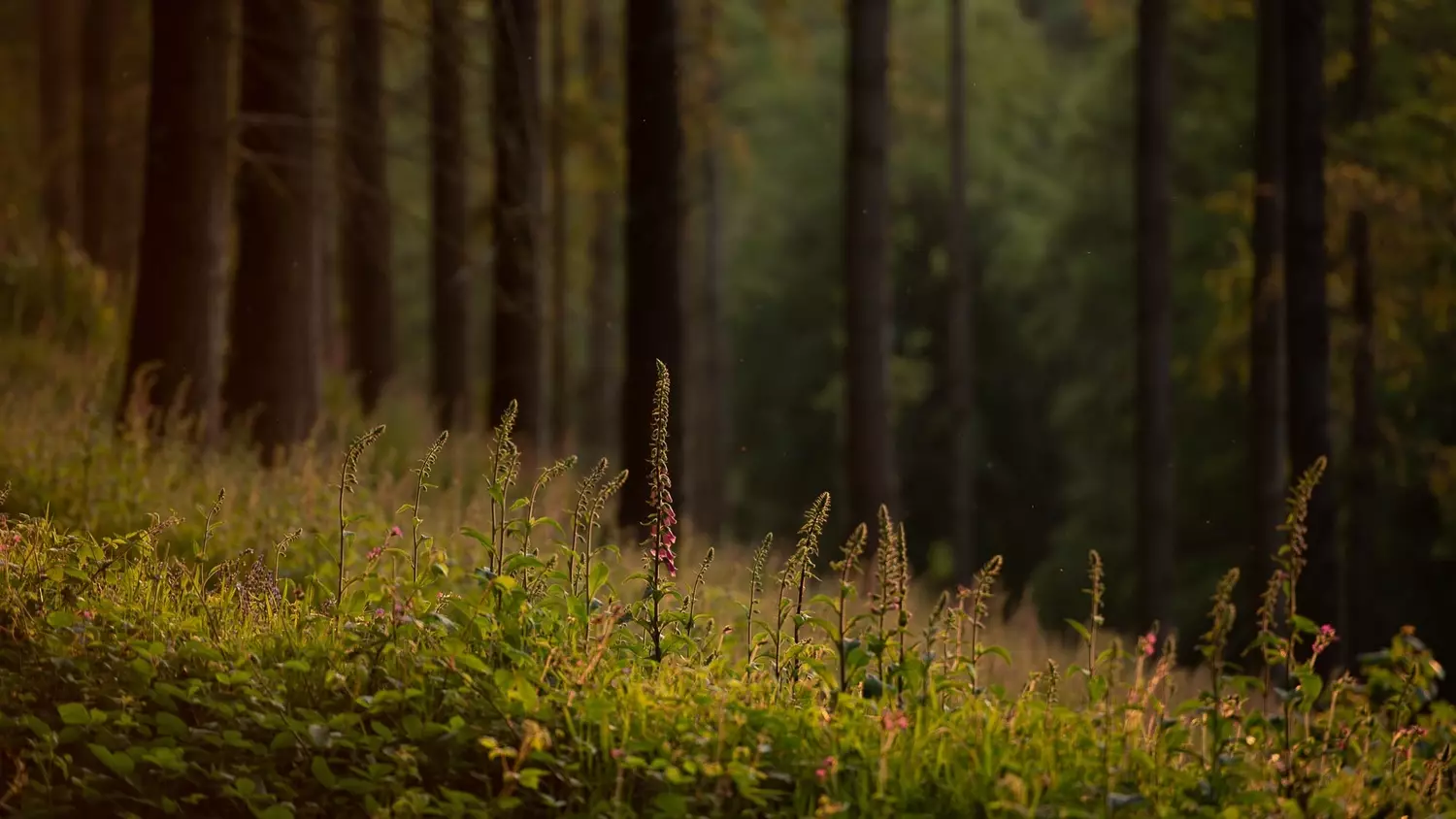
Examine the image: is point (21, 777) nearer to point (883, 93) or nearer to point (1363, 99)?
point (883, 93)

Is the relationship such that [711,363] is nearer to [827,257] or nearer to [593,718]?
[827,257]

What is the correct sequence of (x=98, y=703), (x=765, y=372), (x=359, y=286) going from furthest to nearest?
(x=765, y=372), (x=359, y=286), (x=98, y=703)

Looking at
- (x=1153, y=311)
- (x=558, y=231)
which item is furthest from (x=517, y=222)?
(x=558, y=231)

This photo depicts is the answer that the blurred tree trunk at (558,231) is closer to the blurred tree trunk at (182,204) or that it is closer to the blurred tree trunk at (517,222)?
the blurred tree trunk at (517,222)

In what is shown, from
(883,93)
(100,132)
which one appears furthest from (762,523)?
(883,93)

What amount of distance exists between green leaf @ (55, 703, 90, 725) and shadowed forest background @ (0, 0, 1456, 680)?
3.20 meters

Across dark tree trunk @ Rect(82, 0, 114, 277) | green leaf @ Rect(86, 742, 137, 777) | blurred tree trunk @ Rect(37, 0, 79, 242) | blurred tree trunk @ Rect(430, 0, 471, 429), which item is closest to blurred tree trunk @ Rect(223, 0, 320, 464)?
blurred tree trunk @ Rect(430, 0, 471, 429)

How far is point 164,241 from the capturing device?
36.3 feet

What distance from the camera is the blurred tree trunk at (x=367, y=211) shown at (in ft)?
53.3

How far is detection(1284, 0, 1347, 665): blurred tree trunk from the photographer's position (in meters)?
11.6

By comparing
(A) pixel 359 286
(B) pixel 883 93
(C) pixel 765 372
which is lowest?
(C) pixel 765 372

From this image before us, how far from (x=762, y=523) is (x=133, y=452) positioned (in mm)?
29573

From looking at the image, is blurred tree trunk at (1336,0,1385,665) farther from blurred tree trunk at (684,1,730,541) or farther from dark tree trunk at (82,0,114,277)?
dark tree trunk at (82,0,114,277)

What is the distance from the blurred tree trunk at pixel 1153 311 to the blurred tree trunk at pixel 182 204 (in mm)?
10137
